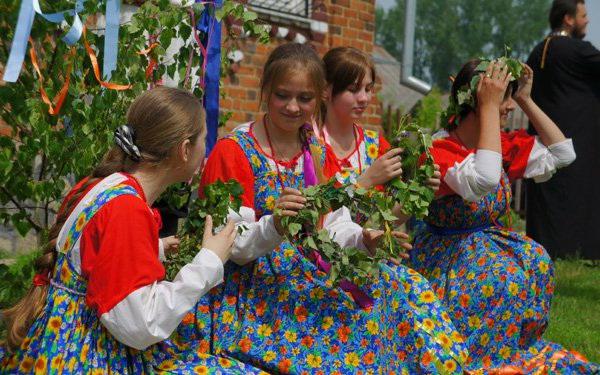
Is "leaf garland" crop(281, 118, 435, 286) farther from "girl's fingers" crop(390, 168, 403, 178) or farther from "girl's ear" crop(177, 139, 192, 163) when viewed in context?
"girl's ear" crop(177, 139, 192, 163)

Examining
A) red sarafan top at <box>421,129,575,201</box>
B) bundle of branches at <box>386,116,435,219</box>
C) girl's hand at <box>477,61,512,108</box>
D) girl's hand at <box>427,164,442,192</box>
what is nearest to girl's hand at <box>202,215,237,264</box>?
bundle of branches at <box>386,116,435,219</box>

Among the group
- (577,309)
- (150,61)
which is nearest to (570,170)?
(577,309)

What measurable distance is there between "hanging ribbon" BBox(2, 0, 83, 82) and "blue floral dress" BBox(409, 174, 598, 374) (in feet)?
5.91

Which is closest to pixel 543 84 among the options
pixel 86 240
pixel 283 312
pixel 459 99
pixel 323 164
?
pixel 459 99

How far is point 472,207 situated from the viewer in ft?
12.3

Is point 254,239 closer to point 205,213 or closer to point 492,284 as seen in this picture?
point 205,213

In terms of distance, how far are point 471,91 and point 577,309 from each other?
7.29 feet

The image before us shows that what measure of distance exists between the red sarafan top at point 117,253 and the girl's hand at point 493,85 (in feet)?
6.16

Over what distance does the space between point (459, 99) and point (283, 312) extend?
1.39m

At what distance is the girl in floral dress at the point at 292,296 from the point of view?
2969 mm

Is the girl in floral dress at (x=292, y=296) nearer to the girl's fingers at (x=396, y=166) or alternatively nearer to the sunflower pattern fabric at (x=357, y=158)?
the sunflower pattern fabric at (x=357, y=158)

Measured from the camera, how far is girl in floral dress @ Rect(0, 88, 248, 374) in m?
2.24

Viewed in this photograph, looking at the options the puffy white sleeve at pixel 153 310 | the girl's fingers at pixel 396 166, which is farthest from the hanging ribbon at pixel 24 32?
the girl's fingers at pixel 396 166

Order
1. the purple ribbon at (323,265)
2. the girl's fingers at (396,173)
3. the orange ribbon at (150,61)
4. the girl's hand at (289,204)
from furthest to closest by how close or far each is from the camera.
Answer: the orange ribbon at (150,61), the girl's fingers at (396,173), the purple ribbon at (323,265), the girl's hand at (289,204)
